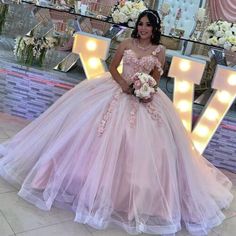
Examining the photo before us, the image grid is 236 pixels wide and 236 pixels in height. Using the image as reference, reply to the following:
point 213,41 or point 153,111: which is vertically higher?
point 213,41

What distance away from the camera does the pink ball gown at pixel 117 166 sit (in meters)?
2.36

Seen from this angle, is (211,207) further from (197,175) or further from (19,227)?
(19,227)

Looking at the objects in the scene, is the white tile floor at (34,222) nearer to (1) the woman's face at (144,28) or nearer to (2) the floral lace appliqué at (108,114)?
(2) the floral lace appliqué at (108,114)

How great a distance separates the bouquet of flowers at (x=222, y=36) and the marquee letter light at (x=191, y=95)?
0.41m

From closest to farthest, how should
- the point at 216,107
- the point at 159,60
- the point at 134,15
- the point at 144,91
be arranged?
the point at 144,91
the point at 159,60
the point at 216,107
the point at 134,15

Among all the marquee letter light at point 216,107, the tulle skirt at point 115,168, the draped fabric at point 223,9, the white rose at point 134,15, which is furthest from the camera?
the draped fabric at point 223,9

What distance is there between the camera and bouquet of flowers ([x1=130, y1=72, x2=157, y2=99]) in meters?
2.54

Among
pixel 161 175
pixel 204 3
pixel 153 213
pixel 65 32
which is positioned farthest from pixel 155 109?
pixel 204 3

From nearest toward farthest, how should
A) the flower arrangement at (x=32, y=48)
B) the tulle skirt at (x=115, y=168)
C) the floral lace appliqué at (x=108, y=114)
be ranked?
the tulle skirt at (x=115, y=168) < the floral lace appliqué at (x=108, y=114) < the flower arrangement at (x=32, y=48)

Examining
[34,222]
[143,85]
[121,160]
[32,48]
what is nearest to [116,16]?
[32,48]

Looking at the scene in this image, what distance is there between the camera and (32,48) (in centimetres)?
392

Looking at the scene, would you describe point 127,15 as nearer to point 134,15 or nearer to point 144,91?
point 134,15

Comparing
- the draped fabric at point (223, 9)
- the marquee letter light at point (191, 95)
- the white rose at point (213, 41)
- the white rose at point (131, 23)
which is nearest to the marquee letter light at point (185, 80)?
the marquee letter light at point (191, 95)

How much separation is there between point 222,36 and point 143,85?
1532 mm
